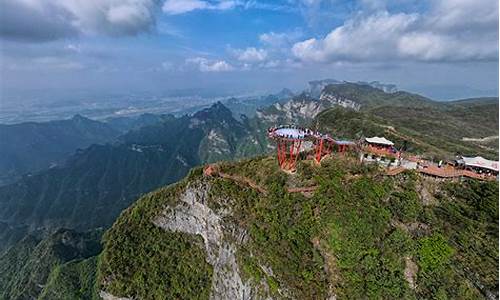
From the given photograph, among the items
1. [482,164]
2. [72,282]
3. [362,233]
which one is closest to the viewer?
[362,233]

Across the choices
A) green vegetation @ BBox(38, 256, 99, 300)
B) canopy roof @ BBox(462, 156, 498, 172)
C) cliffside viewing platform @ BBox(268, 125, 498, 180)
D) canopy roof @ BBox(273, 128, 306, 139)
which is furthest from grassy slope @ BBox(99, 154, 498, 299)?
green vegetation @ BBox(38, 256, 99, 300)

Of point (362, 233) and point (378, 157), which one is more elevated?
point (378, 157)

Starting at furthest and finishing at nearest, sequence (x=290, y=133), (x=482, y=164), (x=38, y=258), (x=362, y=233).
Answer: (x=38, y=258), (x=290, y=133), (x=482, y=164), (x=362, y=233)

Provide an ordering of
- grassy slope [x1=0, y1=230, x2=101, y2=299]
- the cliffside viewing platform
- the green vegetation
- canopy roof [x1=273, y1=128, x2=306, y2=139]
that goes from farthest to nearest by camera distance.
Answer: grassy slope [x1=0, y1=230, x2=101, y2=299] < the green vegetation < canopy roof [x1=273, y1=128, x2=306, y2=139] < the cliffside viewing platform

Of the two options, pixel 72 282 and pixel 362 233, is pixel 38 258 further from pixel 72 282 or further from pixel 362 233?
pixel 362 233

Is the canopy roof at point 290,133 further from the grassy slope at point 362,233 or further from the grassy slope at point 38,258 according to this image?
the grassy slope at point 38,258

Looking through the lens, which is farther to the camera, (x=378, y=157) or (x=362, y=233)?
(x=378, y=157)

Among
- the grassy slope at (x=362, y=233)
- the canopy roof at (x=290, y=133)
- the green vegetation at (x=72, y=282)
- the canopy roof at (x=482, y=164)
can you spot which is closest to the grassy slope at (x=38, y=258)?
the green vegetation at (x=72, y=282)

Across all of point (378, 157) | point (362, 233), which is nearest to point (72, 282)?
point (362, 233)

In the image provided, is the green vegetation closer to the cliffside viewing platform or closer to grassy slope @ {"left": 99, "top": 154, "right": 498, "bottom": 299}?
grassy slope @ {"left": 99, "top": 154, "right": 498, "bottom": 299}
